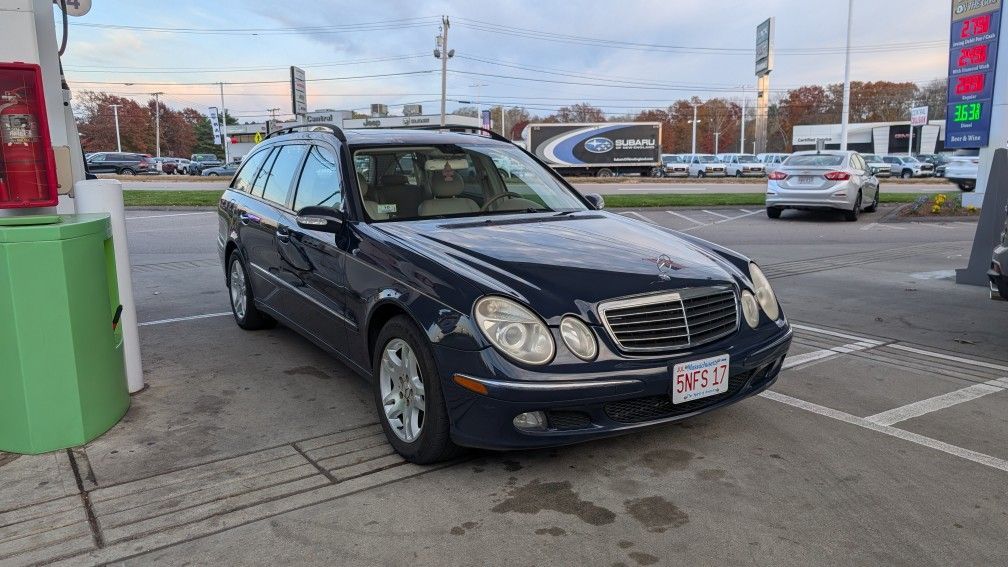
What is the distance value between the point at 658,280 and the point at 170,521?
2345mm

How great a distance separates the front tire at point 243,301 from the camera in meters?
6.02

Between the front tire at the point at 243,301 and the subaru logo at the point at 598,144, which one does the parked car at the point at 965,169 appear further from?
the front tire at the point at 243,301

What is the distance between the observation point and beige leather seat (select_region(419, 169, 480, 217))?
4.48 m

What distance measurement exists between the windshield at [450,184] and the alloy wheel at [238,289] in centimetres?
210

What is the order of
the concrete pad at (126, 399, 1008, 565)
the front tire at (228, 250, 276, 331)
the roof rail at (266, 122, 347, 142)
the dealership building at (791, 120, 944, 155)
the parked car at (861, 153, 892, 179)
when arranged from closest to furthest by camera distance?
the concrete pad at (126, 399, 1008, 565), the roof rail at (266, 122, 347, 142), the front tire at (228, 250, 276, 331), the parked car at (861, 153, 892, 179), the dealership building at (791, 120, 944, 155)

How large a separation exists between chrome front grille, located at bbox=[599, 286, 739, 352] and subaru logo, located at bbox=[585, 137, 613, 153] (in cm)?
4389

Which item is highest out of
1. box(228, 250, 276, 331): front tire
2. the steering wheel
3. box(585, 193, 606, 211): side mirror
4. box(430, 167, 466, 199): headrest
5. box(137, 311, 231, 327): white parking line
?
box(430, 167, 466, 199): headrest

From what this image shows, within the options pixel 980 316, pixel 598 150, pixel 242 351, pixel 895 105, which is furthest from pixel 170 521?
pixel 895 105

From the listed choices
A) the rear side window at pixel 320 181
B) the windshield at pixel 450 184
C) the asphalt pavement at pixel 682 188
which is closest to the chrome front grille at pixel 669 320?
the windshield at pixel 450 184

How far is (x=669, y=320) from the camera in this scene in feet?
10.9

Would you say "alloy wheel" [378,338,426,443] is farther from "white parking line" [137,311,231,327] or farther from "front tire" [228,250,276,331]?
"white parking line" [137,311,231,327]

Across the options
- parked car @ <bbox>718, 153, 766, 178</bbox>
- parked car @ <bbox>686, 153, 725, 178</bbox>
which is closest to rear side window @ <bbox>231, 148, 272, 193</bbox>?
parked car @ <bbox>718, 153, 766, 178</bbox>

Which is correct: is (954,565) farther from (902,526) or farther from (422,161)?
(422,161)

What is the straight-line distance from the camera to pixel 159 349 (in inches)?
226
